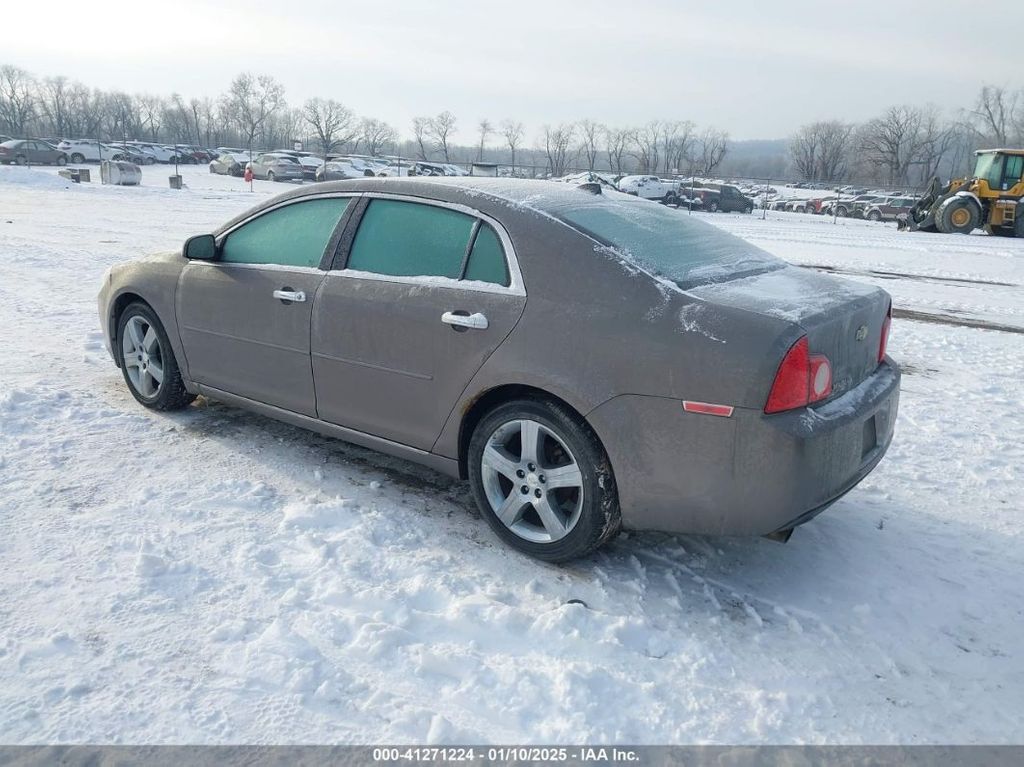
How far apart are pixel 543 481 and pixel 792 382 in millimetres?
1069

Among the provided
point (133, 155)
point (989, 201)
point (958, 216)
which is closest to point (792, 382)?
point (958, 216)

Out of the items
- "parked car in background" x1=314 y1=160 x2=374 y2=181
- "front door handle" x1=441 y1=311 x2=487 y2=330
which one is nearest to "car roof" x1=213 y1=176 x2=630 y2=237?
"front door handle" x1=441 y1=311 x2=487 y2=330

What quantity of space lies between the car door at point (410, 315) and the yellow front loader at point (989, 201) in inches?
1008

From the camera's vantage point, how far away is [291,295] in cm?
399

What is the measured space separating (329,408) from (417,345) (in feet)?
2.37

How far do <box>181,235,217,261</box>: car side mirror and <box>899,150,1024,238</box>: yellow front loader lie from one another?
25.7 metres

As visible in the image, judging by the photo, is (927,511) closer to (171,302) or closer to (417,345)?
(417,345)

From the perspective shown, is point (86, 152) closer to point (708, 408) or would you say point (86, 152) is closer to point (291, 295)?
point (291, 295)

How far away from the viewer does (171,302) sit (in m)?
4.63

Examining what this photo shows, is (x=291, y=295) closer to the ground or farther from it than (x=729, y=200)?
closer to the ground

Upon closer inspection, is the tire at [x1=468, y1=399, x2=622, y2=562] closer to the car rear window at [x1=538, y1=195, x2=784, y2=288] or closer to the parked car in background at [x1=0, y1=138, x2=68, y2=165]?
the car rear window at [x1=538, y1=195, x2=784, y2=288]

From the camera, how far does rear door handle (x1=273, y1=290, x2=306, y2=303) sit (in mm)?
3959

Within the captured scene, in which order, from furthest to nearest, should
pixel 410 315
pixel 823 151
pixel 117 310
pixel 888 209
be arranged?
pixel 823 151
pixel 888 209
pixel 117 310
pixel 410 315

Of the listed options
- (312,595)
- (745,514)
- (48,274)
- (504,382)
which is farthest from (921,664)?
(48,274)
